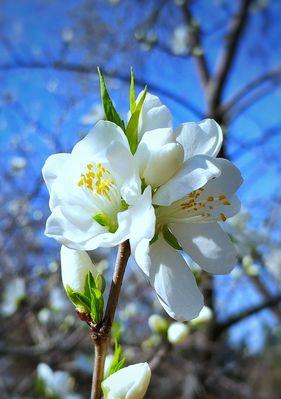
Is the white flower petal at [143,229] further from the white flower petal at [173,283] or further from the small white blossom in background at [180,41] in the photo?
the small white blossom in background at [180,41]

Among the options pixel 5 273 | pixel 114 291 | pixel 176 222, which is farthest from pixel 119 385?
pixel 5 273

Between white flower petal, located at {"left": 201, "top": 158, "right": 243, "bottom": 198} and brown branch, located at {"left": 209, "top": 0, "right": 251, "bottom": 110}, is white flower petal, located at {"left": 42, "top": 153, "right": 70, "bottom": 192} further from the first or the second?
brown branch, located at {"left": 209, "top": 0, "right": 251, "bottom": 110}

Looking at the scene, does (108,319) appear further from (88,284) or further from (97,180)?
(97,180)

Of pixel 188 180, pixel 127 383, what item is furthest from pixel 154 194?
pixel 127 383

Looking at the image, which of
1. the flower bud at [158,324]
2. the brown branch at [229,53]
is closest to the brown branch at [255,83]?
the brown branch at [229,53]

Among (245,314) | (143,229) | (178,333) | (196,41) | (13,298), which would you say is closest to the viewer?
(143,229)

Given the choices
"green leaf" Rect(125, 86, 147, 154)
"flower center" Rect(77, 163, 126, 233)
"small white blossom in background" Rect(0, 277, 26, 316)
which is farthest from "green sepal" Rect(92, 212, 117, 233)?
"small white blossom in background" Rect(0, 277, 26, 316)
